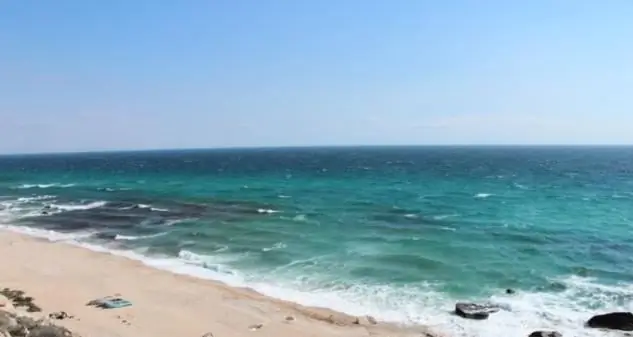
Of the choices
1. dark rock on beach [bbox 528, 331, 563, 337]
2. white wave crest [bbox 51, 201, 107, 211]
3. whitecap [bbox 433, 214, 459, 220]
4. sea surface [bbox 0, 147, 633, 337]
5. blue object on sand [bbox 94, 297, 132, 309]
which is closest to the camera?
dark rock on beach [bbox 528, 331, 563, 337]

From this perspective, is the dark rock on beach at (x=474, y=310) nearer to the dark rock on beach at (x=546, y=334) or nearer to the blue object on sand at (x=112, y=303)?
the dark rock on beach at (x=546, y=334)

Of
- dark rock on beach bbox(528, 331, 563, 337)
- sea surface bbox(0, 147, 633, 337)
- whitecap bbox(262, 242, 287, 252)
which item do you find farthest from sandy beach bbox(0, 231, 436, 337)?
whitecap bbox(262, 242, 287, 252)

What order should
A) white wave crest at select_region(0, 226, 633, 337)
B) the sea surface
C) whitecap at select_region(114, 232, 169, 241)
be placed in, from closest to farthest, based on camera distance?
white wave crest at select_region(0, 226, 633, 337), the sea surface, whitecap at select_region(114, 232, 169, 241)

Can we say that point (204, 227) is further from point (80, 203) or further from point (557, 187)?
point (557, 187)

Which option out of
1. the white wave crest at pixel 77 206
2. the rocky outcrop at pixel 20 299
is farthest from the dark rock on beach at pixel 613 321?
the white wave crest at pixel 77 206

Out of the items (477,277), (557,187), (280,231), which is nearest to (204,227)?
(280,231)

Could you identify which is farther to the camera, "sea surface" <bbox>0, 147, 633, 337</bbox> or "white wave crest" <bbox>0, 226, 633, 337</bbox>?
"sea surface" <bbox>0, 147, 633, 337</bbox>

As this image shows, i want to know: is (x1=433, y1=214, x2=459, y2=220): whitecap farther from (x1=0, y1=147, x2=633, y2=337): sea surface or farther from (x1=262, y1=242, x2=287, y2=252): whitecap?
(x1=262, y1=242, x2=287, y2=252): whitecap
